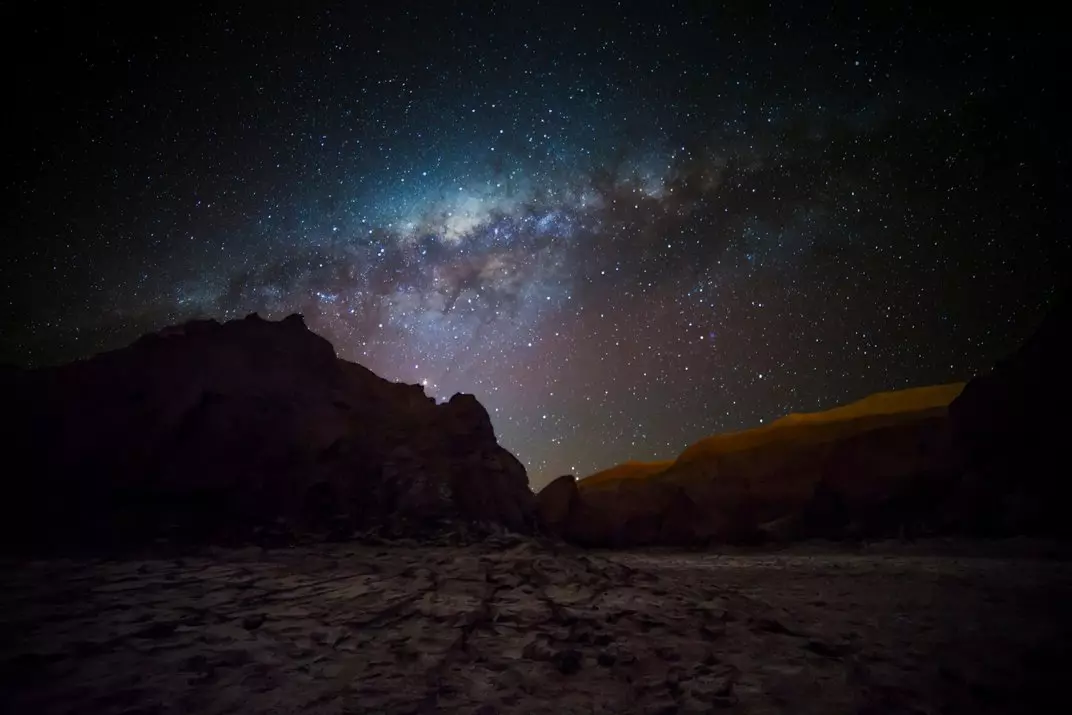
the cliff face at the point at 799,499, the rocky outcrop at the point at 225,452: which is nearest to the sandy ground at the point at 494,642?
the rocky outcrop at the point at 225,452

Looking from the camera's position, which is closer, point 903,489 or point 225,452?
point 225,452

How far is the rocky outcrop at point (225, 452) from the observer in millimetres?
12445

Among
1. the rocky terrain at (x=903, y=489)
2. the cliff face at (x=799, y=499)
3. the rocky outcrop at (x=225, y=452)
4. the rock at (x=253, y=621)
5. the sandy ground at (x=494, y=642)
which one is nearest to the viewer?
the sandy ground at (x=494, y=642)

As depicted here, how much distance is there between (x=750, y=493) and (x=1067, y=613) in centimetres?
2457

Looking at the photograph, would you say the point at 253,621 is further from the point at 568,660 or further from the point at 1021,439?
the point at 1021,439

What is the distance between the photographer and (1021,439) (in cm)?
2128

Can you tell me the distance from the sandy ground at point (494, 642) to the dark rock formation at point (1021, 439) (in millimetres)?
12276

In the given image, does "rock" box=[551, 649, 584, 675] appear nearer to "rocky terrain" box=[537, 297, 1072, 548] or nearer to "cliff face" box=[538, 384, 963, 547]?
"rocky terrain" box=[537, 297, 1072, 548]

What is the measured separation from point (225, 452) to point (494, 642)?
11528 millimetres

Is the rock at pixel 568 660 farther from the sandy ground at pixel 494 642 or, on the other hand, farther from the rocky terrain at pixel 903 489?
the rocky terrain at pixel 903 489

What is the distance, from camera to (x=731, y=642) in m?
6.76

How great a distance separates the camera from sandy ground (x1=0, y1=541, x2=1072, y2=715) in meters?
4.92

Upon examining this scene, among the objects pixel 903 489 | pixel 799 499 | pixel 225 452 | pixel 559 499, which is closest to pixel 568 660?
pixel 225 452

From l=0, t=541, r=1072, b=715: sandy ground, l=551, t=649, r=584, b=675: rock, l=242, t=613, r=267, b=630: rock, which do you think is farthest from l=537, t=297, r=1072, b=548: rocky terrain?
l=551, t=649, r=584, b=675: rock
